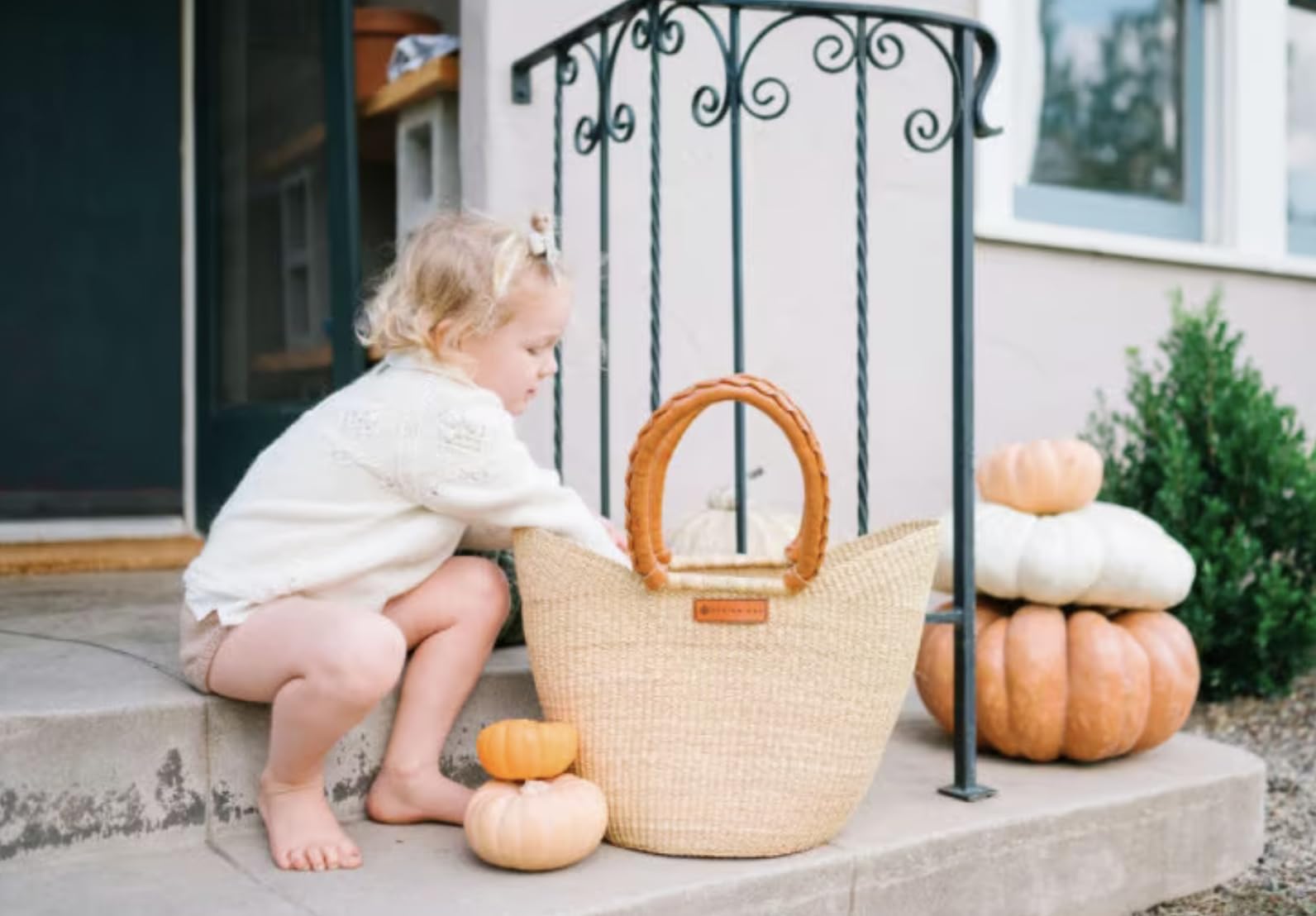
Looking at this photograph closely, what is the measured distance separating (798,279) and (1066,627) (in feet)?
4.05

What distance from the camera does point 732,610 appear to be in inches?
61.2

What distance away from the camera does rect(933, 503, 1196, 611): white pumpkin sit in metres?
2.12

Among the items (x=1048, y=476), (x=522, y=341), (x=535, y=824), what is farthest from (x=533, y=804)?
(x=1048, y=476)

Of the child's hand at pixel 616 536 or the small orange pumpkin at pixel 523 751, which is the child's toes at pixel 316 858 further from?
the child's hand at pixel 616 536

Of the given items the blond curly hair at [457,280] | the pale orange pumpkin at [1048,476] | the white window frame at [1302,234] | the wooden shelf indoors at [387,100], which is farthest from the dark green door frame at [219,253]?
the white window frame at [1302,234]

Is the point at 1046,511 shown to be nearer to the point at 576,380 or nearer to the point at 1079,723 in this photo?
the point at 1079,723

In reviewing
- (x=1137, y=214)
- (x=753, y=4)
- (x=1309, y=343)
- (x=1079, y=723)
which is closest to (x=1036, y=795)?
(x=1079, y=723)

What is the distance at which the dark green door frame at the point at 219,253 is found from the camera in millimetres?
2783

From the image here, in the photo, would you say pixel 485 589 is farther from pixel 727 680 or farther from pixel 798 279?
pixel 798 279

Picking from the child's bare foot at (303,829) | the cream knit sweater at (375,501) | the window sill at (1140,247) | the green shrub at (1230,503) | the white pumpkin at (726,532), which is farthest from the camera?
the window sill at (1140,247)

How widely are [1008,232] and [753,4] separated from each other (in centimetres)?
179

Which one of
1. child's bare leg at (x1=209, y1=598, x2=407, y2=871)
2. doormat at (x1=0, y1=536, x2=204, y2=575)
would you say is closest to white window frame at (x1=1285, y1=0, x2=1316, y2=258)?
doormat at (x1=0, y1=536, x2=204, y2=575)

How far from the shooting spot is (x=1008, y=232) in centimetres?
347

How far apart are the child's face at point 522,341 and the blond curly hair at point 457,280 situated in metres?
0.01
